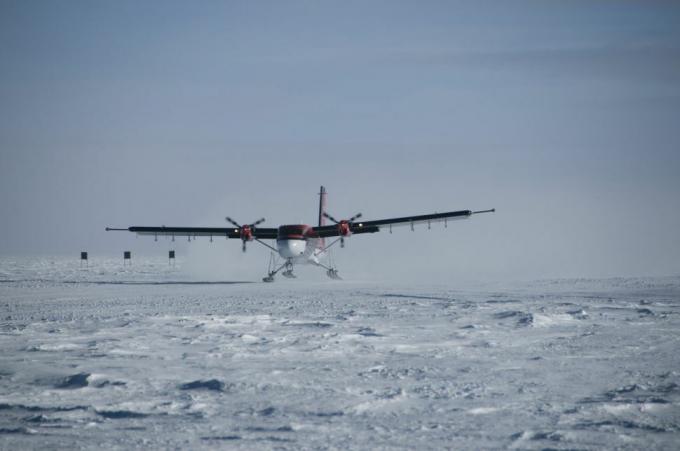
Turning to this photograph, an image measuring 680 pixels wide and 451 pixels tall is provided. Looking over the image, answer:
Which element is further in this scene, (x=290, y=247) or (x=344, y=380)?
(x=290, y=247)

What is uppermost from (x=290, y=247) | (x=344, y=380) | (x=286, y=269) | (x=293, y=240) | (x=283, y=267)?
(x=293, y=240)

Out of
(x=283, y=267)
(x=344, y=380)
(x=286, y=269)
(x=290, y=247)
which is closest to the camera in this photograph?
(x=344, y=380)

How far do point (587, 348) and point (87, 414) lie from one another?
36.0ft

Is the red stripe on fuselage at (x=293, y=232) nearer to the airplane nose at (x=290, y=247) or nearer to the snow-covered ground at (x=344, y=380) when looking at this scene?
the airplane nose at (x=290, y=247)

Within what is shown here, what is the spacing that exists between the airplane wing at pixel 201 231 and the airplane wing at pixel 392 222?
16.0ft

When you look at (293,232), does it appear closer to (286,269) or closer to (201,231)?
(286,269)

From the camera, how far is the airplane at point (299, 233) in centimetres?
4719

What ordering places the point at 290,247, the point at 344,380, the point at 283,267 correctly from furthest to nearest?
the point at 283,267
the point at 290,247
the point at 344,380

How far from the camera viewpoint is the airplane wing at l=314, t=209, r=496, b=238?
4938 cm

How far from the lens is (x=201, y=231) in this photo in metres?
52.9

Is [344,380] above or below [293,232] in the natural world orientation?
below

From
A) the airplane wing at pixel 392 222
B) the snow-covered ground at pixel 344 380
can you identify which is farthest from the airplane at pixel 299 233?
the snow-covered ground at pixel 344 380

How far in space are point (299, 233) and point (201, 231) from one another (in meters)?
10.6

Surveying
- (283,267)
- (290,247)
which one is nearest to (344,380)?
(290,247)
